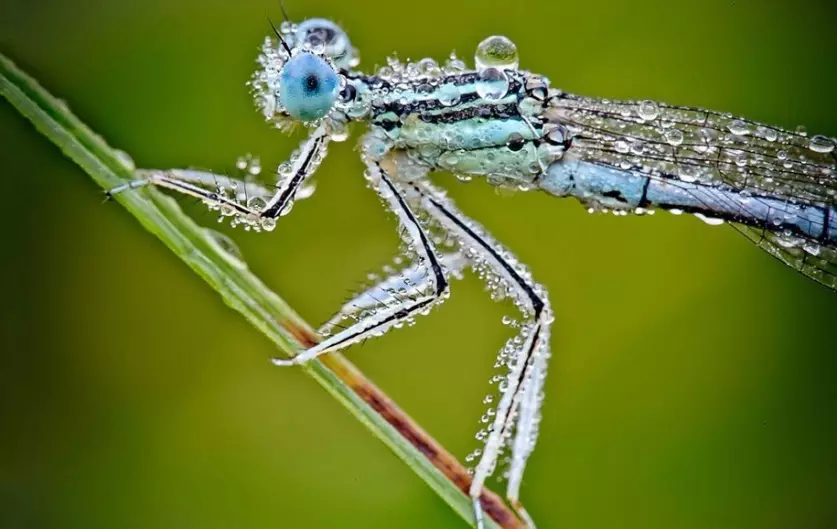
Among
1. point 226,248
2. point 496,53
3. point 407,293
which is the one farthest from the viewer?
point 407,293

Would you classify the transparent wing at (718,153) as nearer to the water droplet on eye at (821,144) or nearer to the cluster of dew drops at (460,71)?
the water droplet on eye at (821,144)

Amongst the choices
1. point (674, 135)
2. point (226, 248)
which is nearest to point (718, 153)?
point (674, 135)

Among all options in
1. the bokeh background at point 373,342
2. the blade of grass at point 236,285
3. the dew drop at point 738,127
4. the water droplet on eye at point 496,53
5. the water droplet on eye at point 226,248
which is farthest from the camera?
the dew drop at point 738,127

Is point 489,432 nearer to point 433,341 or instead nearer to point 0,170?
point 433,341

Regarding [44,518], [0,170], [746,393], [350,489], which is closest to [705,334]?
[746,393]

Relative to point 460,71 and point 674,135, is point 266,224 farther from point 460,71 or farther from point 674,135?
point 674,135

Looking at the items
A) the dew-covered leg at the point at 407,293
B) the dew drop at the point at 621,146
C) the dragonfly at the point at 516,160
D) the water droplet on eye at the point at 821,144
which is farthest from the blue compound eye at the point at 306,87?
the water droplet on eye at the point at 821,144
